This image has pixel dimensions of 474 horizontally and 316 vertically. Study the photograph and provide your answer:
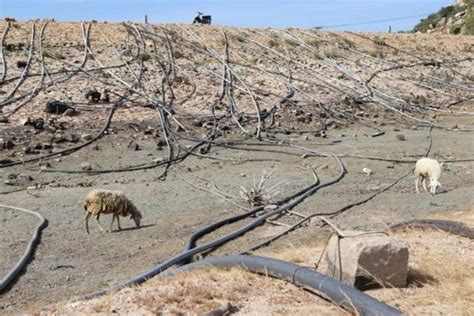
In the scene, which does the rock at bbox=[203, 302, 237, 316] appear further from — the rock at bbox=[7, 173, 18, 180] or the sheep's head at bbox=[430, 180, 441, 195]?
the rock at bbox=[7, 173, 18, 180]

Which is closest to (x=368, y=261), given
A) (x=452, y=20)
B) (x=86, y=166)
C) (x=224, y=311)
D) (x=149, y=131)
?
(x=224, y=311)

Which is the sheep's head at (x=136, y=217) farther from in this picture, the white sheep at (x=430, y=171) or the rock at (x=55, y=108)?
the rock at (x=55, y=108)

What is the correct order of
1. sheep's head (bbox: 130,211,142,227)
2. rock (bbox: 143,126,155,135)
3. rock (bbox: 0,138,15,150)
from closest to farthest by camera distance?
sheep's head (bbox: 130,211,142,227) → rock (bbox: 0,138,15,150) → rock (bbox: 143,126,155,135)

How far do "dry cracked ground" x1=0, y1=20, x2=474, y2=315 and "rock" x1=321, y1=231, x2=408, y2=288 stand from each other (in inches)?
6.2

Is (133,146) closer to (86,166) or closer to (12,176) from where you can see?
(86,166)

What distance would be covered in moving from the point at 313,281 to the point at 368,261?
23.2 inches

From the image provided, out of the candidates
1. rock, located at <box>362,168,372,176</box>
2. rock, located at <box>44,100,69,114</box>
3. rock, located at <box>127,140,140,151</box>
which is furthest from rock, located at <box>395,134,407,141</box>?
rock, located at <box>44,100,69,114</box>

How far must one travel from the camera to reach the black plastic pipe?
562 centimetres

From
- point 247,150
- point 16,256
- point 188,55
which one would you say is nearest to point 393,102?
point 188,55

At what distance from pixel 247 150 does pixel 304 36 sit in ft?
47.7

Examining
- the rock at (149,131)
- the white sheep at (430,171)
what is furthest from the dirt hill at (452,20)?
the white sheep at (430,171)

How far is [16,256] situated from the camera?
9.49m

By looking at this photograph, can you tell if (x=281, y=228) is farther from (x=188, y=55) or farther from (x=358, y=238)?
(x=188, y=55)

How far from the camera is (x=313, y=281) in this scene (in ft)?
20.5
